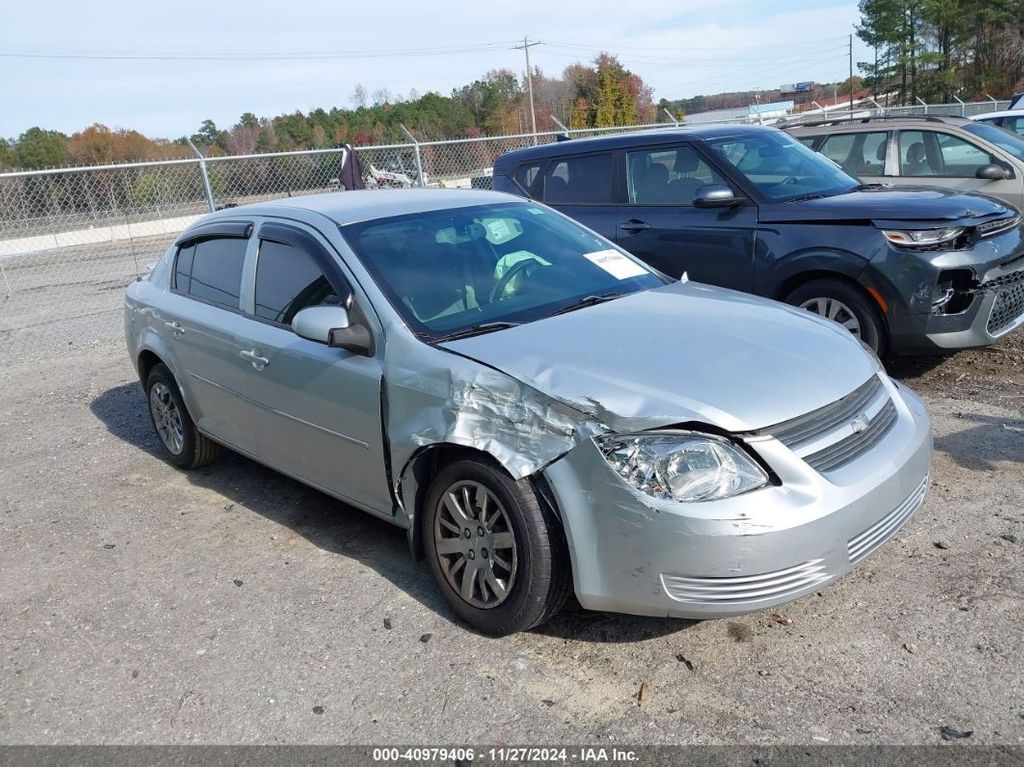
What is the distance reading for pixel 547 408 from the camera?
2.99 metres

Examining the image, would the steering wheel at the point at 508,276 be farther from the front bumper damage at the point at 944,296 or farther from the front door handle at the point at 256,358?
the front bumper damage at the point at 944,296

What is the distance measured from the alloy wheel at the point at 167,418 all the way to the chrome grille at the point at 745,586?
12.2 feet

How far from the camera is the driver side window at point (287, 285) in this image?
3.98 metres

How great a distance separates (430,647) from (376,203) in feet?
7.43

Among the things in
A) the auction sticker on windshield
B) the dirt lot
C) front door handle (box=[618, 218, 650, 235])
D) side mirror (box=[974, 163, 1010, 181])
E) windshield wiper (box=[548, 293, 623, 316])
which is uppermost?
side mirror (box=[974, 163, 1010, 181])

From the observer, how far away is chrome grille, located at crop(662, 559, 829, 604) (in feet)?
9.04

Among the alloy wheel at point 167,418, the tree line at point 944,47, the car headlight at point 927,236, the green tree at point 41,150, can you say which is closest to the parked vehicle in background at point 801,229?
the car headlight at point 927,236

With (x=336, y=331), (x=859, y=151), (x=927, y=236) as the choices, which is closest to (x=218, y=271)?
(x=336, y=331)

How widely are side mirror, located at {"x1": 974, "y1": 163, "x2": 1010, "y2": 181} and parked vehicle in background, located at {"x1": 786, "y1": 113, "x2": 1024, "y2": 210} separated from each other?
0.03 meters

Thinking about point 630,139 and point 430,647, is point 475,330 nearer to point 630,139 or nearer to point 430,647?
point 430,647

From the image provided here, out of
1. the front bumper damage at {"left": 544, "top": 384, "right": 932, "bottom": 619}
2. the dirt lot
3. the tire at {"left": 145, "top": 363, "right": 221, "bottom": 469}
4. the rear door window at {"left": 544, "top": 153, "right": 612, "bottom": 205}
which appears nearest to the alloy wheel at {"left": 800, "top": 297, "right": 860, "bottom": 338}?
the dirt lot

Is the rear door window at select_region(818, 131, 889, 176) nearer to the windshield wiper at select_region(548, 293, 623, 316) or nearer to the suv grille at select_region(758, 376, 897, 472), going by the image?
the windshield wiper at select_region(548, 293, 623, 316)

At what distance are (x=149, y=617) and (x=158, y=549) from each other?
758mm

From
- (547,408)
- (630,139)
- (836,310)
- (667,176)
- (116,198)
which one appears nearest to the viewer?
(547,408)
